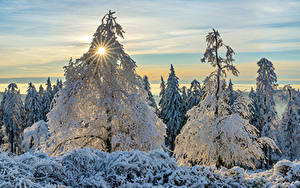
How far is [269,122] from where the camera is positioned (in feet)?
106

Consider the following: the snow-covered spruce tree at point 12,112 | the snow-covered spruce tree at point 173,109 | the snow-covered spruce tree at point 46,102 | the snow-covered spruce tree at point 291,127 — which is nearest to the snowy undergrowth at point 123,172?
the snow-covered spruce tree at point 291,127

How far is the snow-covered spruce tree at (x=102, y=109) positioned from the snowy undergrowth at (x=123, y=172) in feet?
16.4

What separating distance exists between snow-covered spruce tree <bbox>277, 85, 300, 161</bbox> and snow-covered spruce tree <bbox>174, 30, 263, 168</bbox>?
20.8 m

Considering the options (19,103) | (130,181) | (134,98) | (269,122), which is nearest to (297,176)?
(130,181)

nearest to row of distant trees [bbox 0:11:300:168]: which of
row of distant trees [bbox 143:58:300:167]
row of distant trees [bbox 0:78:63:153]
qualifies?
row of distant trees [bbox 143:58:300:167]

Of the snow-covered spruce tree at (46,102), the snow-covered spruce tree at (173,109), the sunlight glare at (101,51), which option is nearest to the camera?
the sunlight glare at (101,51)

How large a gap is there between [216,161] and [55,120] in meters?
8.05

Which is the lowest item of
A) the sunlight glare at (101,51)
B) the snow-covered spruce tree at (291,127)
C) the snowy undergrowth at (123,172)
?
the snow-covered spruce tree at (291,127)

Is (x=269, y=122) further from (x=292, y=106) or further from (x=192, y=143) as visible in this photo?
(x=192, y=143)

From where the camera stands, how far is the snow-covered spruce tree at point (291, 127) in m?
32.6

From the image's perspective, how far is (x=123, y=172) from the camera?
19.0ft

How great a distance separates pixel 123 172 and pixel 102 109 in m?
5.96

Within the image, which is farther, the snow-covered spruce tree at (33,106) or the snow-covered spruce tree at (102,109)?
the snow-covered spruce tree at (33,106)

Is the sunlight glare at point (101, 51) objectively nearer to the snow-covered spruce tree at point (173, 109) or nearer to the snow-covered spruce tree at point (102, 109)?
the snow-covered spruce tree at point (102, 109)
